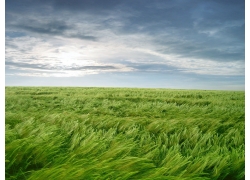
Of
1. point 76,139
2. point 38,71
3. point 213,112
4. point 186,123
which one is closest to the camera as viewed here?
point 76,139

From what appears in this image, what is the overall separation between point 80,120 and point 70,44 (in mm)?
713

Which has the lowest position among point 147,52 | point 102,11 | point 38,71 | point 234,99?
point 234,99

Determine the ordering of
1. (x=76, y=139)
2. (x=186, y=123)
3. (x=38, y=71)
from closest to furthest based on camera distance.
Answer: (x=76, y=139) < (x=186, y=123) < (x=38, y=71)

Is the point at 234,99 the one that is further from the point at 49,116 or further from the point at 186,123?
the point at 49,116

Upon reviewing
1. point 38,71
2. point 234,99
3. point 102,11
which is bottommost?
point 234,99

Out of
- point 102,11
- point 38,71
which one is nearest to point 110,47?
point 102,11

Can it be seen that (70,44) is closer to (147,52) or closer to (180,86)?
(147,52)

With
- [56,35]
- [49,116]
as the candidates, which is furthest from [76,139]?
[56,35]

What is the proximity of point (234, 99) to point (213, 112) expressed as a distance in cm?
32

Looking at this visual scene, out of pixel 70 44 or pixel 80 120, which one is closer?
pixel 80 120

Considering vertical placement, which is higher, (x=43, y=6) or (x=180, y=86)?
(x=43, y=6)

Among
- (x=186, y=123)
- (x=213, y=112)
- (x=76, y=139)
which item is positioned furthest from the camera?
(x=213, y=112)
